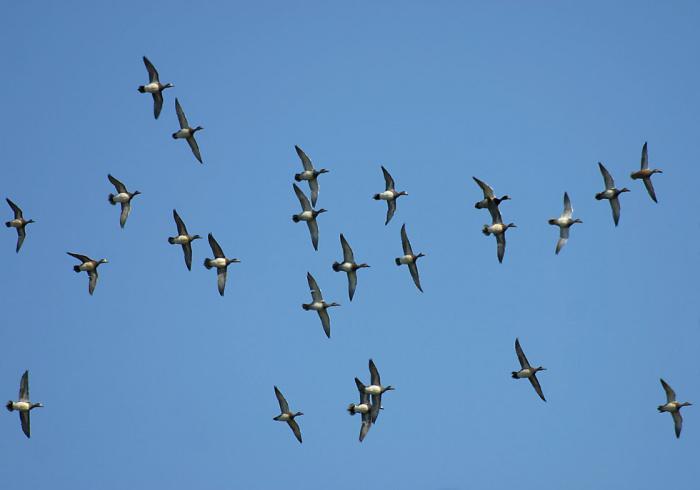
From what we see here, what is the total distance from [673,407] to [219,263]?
23776mm

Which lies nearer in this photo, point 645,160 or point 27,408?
point 27,408

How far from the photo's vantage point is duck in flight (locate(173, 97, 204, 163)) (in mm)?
76875

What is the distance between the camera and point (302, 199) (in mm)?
79688

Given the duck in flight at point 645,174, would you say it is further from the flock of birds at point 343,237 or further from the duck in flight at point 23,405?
the duck in flight at point 23,405

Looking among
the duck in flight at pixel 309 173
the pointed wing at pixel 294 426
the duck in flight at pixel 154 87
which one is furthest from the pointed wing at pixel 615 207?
the duck in flight at pixel 154 87

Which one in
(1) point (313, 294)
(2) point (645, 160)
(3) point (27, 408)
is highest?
(2) point (645, 160)

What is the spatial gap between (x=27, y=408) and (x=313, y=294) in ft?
49.8

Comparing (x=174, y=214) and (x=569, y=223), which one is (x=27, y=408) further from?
(x=569, y=223)

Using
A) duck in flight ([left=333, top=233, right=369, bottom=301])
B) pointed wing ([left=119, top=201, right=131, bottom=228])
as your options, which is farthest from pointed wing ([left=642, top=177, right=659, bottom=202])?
pointed wing ([left=119, top=201, right=131, bottom=228])

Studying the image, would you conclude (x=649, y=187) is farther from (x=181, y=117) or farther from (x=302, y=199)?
(x=181, y=117)

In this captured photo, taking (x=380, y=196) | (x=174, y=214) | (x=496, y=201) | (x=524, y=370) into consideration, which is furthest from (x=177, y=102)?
(x=524, y=370)

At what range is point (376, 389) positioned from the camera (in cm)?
7562

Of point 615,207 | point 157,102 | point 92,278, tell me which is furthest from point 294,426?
point 615,207

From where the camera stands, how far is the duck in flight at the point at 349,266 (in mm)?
77944
